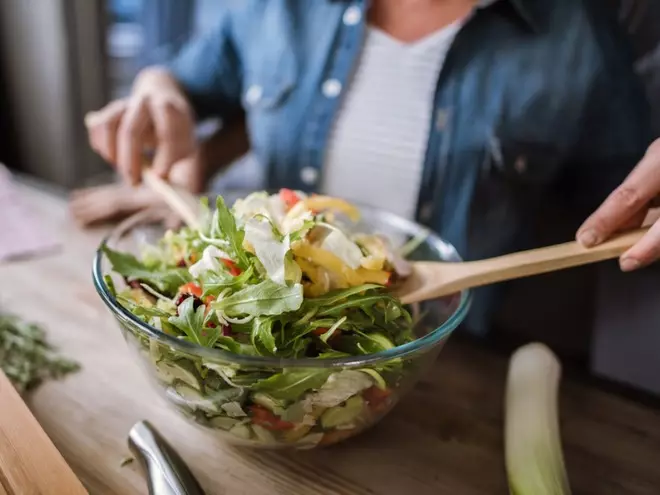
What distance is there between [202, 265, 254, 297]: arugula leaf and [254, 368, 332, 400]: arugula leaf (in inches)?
3.9

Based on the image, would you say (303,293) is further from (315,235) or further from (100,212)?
(100,212)

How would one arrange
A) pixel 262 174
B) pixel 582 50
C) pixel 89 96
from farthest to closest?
pixel 89 96 < pixel 262 174 < pixel 582 50

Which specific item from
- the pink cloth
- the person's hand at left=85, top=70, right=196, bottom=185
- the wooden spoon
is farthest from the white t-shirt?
the pink cloth

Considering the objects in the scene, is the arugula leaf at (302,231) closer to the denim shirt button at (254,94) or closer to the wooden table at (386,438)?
the wooden table at (386,438)

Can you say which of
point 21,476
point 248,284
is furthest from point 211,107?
point 21,476

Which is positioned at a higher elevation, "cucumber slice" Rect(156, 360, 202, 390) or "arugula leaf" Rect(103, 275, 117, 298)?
"arugula leaf" Rect(103, 275, 117, 298)

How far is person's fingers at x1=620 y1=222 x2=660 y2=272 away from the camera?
60 cm

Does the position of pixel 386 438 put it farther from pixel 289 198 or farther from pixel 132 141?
pixel 132 141

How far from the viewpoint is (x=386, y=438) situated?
705mm

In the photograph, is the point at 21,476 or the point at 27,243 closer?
the point at 21,476

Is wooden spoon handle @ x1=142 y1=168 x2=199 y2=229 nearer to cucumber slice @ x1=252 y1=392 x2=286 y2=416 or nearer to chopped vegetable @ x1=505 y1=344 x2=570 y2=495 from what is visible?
cucumber slice @ x1=252 y1=392 x2=286 y2=416

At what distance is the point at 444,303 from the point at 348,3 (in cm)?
55

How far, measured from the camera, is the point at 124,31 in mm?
1689

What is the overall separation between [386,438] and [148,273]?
31cm
